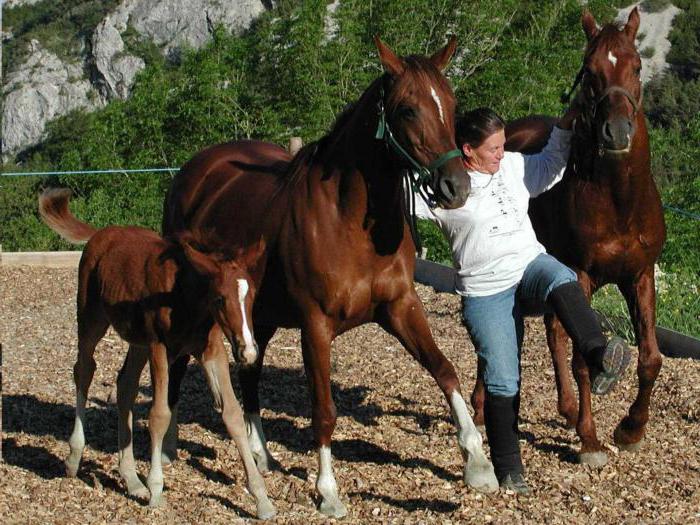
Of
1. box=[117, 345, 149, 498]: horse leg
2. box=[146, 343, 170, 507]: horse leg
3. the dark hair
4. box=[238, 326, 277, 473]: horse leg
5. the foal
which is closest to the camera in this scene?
the foal

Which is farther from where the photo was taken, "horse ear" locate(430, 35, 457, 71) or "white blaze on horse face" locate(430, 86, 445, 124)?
"horse ear" locate(430, 35, 457, 71)

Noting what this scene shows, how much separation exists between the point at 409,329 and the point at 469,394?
7.58ft

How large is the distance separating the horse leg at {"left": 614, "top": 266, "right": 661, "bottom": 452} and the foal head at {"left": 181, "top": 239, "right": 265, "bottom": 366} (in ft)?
7.49

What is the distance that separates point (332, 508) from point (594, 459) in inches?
60.5

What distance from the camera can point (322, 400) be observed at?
16.6ft

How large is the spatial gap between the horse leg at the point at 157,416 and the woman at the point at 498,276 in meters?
1.46

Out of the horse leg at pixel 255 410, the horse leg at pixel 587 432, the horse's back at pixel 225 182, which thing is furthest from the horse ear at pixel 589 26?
the horse leg at pixel 255 410

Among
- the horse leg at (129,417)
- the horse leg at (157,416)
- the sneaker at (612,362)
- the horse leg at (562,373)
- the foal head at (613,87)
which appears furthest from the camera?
the horse leg at (562,373)

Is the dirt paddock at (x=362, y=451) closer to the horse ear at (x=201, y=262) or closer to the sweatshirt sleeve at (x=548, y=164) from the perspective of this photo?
the horse ear at (x=201, y=262)

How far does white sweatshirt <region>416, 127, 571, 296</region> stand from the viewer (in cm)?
487

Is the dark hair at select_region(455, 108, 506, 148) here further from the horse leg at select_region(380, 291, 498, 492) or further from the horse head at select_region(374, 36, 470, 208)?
the horse leg at select_region(380, 291, 498, 492)

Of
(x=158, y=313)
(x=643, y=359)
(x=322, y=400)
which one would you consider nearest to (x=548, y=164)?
(x=643, y=359)

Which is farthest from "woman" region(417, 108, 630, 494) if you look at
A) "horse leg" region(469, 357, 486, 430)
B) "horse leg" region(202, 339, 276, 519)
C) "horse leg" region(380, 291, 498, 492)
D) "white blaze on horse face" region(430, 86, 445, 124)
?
"horse leg" region(469, 357, 486, 430)

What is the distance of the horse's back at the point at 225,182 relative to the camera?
589cm
